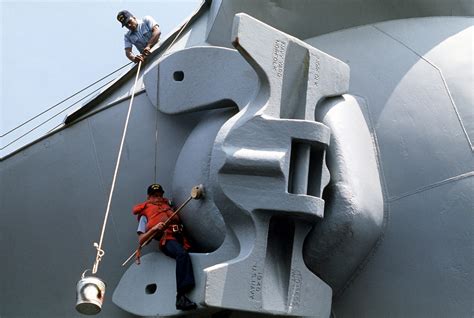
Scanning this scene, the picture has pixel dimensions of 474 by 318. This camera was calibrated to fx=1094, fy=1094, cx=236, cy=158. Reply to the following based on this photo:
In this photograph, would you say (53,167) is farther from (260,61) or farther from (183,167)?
(260,61)

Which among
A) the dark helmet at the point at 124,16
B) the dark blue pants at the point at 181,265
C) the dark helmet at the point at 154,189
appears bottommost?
the dark blue pants at the point at 181,265

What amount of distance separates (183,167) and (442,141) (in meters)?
2.72

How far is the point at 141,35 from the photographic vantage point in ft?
43.0

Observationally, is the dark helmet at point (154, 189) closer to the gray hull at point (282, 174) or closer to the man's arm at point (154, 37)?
the gray hull at point (282, 174)

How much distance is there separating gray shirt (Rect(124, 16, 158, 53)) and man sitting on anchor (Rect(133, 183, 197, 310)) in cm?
223

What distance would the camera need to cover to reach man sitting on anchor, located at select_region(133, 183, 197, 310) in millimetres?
11073

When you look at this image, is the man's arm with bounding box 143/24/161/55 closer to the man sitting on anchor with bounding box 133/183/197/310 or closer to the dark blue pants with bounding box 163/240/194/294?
the man sitting on anchor with bounding box 133/183/197/310

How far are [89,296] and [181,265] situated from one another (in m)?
1.15

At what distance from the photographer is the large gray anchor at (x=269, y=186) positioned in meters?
10.4

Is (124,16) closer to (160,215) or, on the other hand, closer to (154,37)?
(154,37)

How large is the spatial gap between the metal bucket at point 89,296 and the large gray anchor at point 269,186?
1002 millimetres

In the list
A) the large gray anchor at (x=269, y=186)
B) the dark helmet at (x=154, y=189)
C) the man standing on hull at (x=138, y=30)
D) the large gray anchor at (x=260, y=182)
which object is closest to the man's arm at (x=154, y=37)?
the man standing on hull at (x=138, y=30)

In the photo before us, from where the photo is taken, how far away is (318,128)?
34.8 ft

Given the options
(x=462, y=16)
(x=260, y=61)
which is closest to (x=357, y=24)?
(x=462, y=16)
